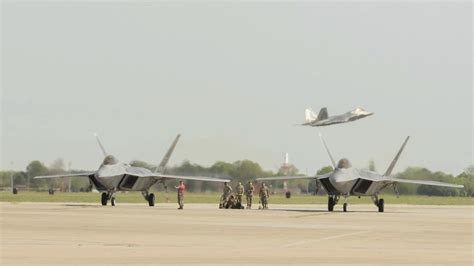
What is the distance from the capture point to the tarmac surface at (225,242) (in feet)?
51.6

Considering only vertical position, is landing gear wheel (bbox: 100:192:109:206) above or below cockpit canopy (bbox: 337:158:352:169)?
below

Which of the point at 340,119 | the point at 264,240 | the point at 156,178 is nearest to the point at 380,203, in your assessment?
the point at 156,178

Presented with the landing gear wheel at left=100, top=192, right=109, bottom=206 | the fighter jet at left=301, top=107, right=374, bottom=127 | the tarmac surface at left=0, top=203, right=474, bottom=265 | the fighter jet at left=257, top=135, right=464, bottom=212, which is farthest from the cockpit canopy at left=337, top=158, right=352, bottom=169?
the fighter jet at left=301, top=107, right=374, bottom=127

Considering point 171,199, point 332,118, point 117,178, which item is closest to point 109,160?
point 117,178

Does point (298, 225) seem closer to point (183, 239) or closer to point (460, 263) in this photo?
point (183, 239)

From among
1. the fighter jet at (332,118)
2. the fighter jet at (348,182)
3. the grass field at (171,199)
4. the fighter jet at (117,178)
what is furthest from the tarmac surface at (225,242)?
the fighter jet at (332,118)

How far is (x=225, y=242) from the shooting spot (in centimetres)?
1978

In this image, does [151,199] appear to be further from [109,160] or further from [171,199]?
[171,199]

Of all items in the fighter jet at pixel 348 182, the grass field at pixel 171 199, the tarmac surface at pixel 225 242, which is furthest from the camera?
the grass field at pixel 171 199

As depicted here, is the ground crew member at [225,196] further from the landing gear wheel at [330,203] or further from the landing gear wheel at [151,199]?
the landing gear wheel at [330,203]

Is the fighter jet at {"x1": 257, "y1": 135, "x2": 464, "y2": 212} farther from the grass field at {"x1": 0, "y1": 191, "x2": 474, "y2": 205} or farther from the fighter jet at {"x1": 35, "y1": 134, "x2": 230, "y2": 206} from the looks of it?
the grass field at {"x1": 0, "y1": 191, "x2": 474, "y2": 205}

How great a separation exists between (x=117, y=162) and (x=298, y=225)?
799 inches

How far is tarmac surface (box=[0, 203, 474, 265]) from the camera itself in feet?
51.6

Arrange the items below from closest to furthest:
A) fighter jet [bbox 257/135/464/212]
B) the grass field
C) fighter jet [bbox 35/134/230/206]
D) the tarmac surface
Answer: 1. the tarmac surface
2. fighter jet [bbox 257/135/464/212]
3. fighter jet [bbox 35/134/230/206]
4. the grass field
